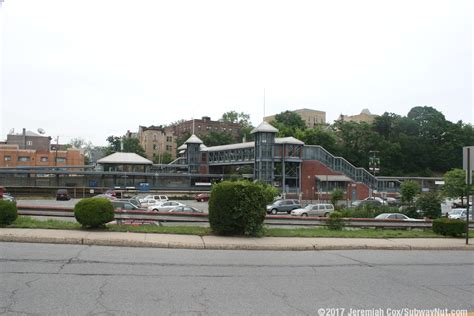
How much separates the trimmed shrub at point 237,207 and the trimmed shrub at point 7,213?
6297 mm

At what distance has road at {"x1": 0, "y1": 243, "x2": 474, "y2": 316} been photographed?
635 centimetres

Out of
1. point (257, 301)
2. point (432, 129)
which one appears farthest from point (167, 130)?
point (257, 301)

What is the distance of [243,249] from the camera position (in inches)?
479

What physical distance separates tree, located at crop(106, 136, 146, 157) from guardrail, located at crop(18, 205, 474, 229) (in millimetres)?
105676

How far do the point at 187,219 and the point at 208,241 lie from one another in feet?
21.1

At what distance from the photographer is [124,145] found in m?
126

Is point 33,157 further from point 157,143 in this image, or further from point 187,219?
point 187,219

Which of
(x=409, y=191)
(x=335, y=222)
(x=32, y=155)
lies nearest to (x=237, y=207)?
(x=335, y=222)

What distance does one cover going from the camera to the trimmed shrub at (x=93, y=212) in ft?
44.8

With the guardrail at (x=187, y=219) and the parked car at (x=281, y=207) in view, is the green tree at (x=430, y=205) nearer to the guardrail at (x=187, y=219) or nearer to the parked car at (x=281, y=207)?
the guardrail at (x=187, y=219)

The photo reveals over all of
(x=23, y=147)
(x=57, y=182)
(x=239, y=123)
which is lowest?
(x=57, y=182)

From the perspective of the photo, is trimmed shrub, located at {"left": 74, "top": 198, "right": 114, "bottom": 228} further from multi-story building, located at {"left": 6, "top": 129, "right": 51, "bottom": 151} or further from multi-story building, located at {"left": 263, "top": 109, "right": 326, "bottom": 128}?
multi-story building, located at {"left": 263, "top": 109, "right": 326, "bottom": 128}

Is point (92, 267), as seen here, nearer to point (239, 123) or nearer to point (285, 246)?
point (285, 246)

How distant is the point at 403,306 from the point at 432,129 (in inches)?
4994
